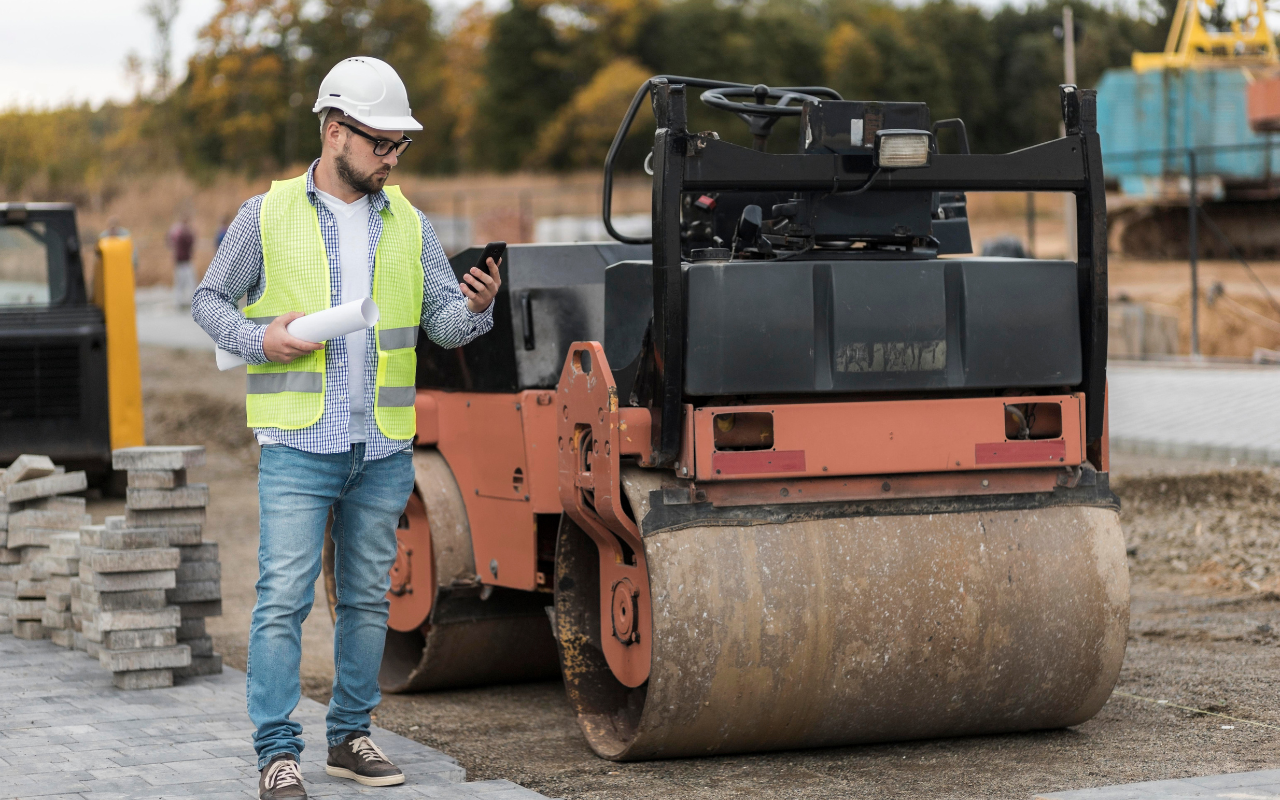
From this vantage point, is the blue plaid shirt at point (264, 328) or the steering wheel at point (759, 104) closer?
the blue plaid shirt at point (264, 328)

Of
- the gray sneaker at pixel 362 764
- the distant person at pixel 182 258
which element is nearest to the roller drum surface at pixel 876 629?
the gray sneaker at pixel 362 764

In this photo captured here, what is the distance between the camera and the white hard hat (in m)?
4.33

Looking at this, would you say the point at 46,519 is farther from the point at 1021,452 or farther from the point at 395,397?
the point at 1021,452

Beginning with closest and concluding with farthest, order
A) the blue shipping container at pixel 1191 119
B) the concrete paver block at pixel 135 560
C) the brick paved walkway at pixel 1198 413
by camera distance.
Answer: the concrete paver block at pixel 135 560 → the brick paved walkway at pixel 1198 413 → the blue shipping container at pixel 1191 119

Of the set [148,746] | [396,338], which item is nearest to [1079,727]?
[396,338]

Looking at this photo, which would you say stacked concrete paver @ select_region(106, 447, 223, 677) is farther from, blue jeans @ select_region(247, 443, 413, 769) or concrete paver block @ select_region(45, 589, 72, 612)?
blue jeans @ select_region(247, 443, 413, 769)

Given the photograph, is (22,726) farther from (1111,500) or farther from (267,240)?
(1111,500)

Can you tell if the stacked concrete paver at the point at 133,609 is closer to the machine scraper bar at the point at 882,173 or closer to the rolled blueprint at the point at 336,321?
the rolled blueprint at the point at 336,321

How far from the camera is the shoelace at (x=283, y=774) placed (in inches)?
167

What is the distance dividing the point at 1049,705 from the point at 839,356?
1.33 m

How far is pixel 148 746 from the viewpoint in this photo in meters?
4.95

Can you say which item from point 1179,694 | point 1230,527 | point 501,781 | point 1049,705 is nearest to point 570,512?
point 501,781

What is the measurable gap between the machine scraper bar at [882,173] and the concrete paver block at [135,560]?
8.75 ft

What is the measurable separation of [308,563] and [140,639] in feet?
5.91
